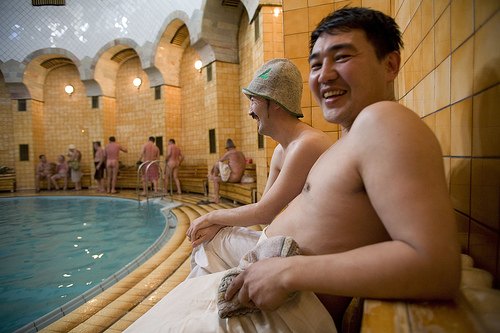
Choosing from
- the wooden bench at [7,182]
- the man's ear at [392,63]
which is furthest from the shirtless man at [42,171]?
the man's ear at [392,63]

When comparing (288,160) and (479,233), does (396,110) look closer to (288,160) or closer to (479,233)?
(479,233)

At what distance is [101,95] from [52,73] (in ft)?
9.69

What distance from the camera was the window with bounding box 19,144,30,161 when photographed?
11516mm

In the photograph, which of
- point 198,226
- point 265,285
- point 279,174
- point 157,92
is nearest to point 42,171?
point 157,92

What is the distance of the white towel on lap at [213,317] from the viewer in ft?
2.47

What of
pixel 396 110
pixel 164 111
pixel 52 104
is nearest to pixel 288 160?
pixel 396 110

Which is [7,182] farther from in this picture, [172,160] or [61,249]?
[61,249]

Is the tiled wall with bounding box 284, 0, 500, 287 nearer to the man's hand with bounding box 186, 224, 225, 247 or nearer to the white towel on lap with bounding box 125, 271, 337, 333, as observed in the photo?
the white towel on lap with bounding box 125, 271, 337, 333

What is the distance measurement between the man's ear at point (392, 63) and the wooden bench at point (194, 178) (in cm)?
750

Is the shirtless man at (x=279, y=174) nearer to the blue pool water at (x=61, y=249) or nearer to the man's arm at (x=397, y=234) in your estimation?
the man's arm at (x=397, y=234)

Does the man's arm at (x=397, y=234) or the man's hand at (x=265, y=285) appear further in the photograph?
the man's hand at (x=265, y=285)

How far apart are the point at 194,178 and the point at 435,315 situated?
866cm

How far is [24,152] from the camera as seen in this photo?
11.5 m

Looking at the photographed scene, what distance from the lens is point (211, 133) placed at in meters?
8.26
